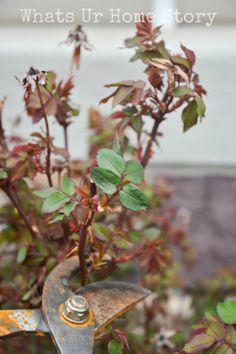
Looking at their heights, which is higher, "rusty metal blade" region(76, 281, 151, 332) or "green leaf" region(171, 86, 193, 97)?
"green leaf" region(171, 86, 193, 97)

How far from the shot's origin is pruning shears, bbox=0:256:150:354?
0.75 meters

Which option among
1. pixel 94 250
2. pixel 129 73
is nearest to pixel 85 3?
pixel 129 73

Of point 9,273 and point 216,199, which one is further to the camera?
point 216,199

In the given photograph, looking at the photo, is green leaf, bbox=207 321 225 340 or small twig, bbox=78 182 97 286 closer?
small twig, bbox=78 182 97 286

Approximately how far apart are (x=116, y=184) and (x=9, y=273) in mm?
599

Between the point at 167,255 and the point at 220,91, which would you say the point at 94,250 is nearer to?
the point at 167,255

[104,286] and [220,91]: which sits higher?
[220,91]

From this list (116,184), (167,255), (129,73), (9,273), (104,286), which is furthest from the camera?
(129,73)

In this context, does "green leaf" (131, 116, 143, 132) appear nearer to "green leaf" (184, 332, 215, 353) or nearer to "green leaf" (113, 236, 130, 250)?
"green leaf" (113, 236, 130, 250)

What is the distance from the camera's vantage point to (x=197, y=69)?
5.73 ft

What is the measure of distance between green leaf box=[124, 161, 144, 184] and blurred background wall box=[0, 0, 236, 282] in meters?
1.03

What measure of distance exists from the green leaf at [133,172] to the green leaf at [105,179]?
23mm

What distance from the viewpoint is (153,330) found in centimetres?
128

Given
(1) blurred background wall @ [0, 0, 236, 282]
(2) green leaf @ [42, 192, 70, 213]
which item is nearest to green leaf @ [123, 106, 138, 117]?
(2) green leaf @ [42, 192, 70, 213]
